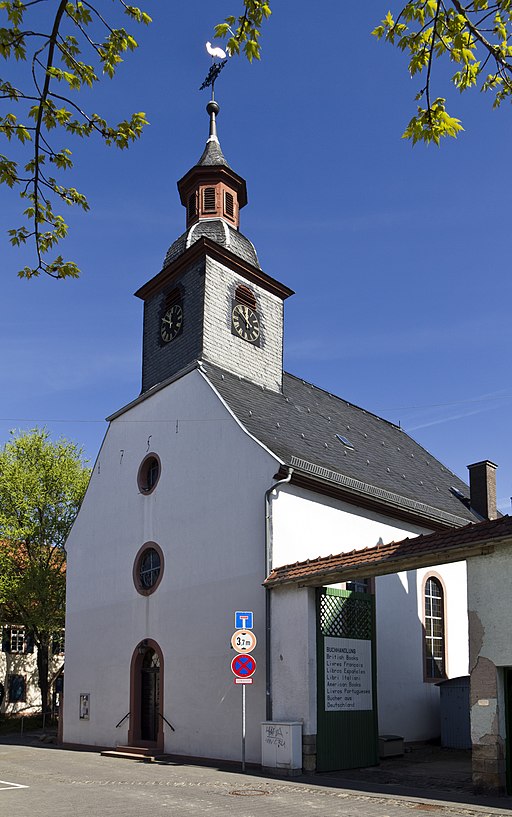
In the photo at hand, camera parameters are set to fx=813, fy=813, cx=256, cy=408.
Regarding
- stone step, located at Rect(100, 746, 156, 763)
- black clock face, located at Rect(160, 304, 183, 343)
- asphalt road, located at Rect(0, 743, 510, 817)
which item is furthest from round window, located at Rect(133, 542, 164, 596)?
black clock face, located at Rect(160, 304, 183, 343)

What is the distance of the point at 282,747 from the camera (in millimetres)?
13906

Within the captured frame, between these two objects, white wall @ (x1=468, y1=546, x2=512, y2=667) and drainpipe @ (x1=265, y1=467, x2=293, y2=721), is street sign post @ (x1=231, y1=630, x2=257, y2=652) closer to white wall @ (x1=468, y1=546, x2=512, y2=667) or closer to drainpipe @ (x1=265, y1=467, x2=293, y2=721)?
drainpipe @ (x1=265, y1=467, x2=293, y2=721)

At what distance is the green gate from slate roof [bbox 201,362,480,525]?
3125 mm

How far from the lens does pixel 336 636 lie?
15.0m

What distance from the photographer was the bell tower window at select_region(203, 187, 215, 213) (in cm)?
2488

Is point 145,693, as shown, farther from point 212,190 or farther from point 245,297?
point 212,190

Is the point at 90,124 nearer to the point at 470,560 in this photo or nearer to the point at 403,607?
the point at 470,560

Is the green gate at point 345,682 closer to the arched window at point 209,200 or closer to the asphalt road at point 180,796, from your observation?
the asphalt road at point 180,796

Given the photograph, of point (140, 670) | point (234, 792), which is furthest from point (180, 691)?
point (234, 792)

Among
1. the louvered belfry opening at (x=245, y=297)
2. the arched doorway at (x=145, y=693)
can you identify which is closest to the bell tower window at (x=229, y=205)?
the louvered belfry opening at (x=245, y=297)

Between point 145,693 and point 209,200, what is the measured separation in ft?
47.2

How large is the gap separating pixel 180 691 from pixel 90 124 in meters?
14.1

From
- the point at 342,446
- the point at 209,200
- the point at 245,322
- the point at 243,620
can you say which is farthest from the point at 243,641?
the point at 209,200

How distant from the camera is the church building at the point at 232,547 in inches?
601
